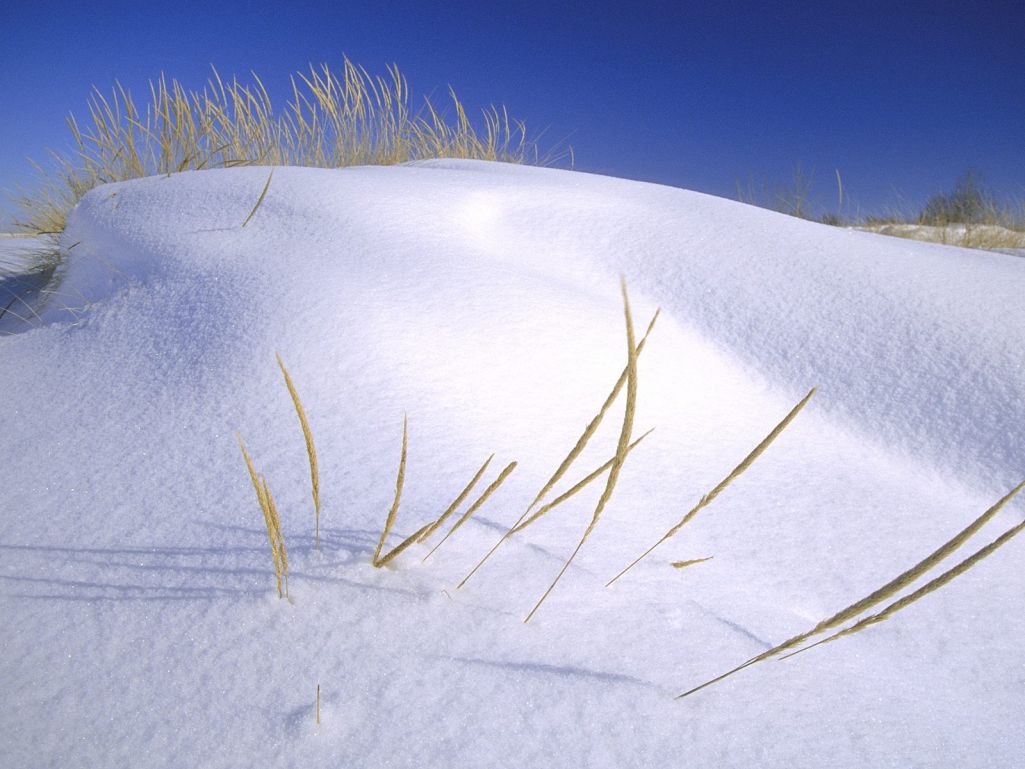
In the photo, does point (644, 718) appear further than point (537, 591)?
No

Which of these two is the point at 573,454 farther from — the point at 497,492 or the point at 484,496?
the point at 497,492

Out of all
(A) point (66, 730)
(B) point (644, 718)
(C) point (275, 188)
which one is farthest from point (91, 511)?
(C) point (275, 188)

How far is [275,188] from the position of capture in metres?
1.57

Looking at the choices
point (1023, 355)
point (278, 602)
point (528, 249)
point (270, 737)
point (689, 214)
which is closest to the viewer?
point (270, 737)

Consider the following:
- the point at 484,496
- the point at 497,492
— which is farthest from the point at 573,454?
the point at 497,492

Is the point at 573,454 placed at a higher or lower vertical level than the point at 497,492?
higher

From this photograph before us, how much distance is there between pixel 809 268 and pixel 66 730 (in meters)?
1.48

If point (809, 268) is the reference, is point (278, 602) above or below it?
below

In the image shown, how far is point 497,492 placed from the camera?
746mm

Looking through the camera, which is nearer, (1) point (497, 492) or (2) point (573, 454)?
(2) point (573, 454)

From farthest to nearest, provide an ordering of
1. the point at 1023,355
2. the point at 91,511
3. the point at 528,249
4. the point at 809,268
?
the point at 528,249 → the point at 809,268 → the point at 1023,355 → the point at 91,511

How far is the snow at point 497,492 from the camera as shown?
502 mm

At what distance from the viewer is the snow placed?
0.50m

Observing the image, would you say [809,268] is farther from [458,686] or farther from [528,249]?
[458,686]
